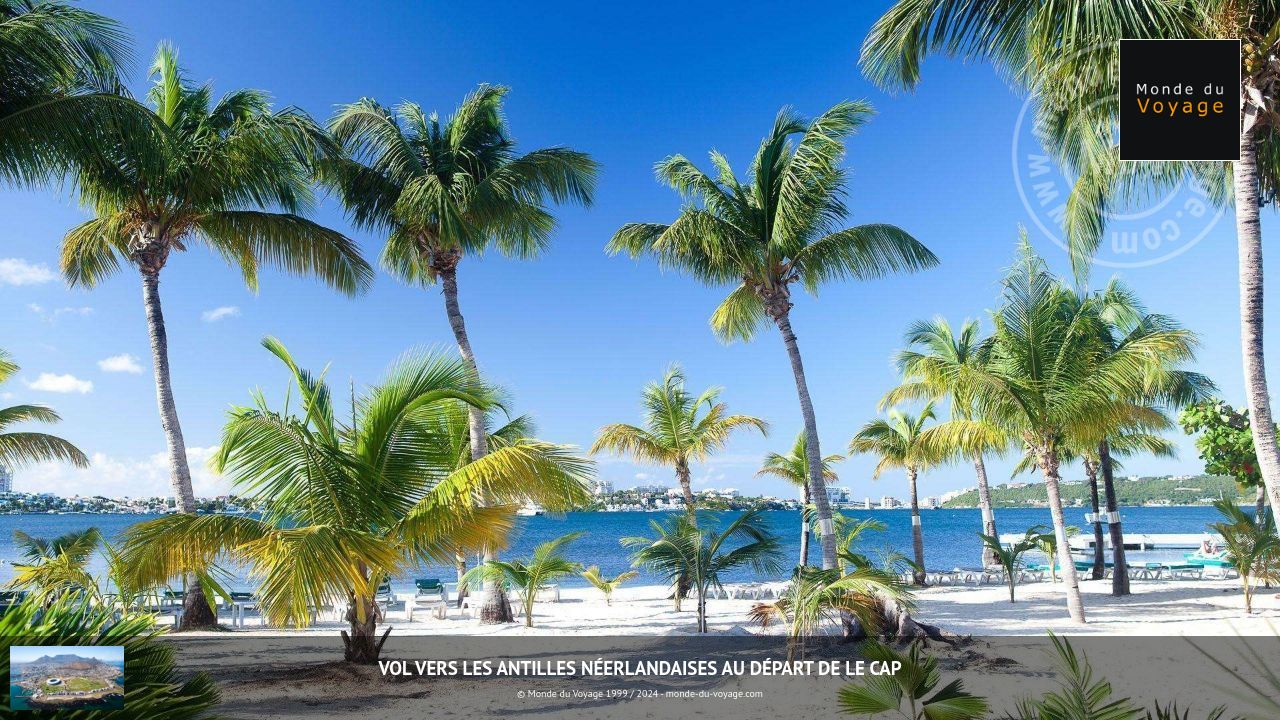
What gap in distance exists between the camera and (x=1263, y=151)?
7.68 meters

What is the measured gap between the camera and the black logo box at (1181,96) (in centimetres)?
620

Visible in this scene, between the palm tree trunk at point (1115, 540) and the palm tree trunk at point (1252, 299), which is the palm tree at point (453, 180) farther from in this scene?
the palm tree trunk at point (1115, 540)

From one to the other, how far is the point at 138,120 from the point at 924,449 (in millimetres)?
18149

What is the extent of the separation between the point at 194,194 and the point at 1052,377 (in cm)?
1358

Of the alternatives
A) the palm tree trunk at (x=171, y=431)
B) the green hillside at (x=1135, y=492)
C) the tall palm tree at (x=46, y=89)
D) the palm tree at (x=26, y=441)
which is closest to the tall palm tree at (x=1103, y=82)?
the tall palm tree at (x=46, y=89)

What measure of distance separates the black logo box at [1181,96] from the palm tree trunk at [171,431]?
1323 centimetres

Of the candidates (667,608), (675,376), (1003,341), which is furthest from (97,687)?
(675,376)

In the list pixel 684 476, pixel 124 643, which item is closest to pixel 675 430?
pixel 684 476

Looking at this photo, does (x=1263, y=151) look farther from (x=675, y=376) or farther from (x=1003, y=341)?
(x=675, y=376)

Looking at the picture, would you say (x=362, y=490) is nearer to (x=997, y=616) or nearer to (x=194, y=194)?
(x=194, y=194)

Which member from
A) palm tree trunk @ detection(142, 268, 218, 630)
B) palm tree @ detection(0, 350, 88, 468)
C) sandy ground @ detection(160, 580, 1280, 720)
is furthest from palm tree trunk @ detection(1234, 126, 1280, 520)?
palm tree @ detection(0, 350, 88, 468)

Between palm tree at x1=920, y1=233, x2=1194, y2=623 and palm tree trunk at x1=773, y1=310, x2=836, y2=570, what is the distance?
2353 mm

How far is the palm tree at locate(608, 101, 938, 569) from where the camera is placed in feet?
36.1

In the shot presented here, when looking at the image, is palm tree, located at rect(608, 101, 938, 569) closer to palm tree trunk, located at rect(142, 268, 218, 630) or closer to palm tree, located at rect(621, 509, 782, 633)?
palm tree, located at rect(621, 509, 782, 633)
